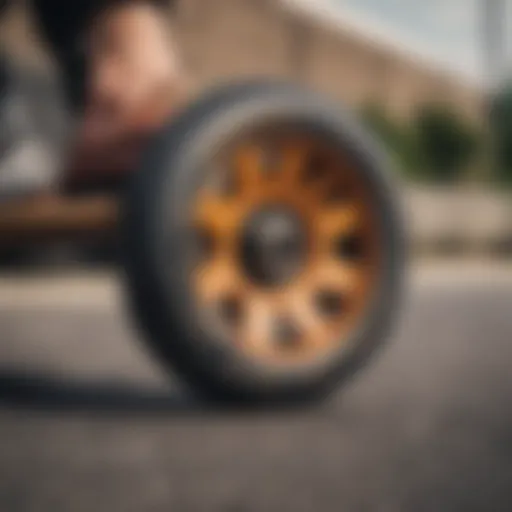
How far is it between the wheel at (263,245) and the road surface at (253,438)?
0.12 metres

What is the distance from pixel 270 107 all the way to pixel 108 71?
1.86 feet

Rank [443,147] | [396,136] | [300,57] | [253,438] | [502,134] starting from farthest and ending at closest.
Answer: [300,57] < [502,134] < [443,147] < [396,136] < [253,438]

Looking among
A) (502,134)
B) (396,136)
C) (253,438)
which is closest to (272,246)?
(253,438)

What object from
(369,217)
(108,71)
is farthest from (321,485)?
(108,71)

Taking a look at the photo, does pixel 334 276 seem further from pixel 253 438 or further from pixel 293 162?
pixel 253 438

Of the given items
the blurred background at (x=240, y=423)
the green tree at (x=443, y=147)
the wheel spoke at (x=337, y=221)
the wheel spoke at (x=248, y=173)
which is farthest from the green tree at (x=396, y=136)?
the wheel spoke at (x=248, y=173)

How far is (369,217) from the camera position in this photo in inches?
119

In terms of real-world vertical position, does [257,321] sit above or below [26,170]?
below

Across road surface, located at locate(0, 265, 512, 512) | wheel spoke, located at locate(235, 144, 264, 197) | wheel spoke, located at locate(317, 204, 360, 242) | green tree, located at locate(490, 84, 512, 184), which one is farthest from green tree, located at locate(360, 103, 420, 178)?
wheel spoke, located at locate(235, 144, 264, 197)

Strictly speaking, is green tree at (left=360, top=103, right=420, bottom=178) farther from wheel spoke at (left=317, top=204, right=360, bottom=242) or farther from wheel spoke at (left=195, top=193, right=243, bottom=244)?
wheel spoke at (left=195, top=193, right=243, bottom=244)

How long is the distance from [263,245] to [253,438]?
48cm

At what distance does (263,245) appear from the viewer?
290 centimetres

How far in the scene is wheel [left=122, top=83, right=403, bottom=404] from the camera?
280 cm

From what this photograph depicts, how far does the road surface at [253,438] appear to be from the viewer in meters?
2.04
